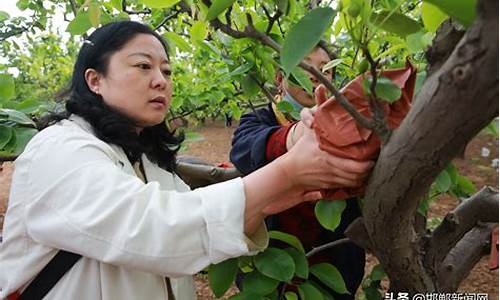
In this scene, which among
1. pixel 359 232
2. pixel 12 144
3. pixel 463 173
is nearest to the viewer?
pixel 359 232

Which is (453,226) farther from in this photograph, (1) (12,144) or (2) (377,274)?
(1) (12,144)

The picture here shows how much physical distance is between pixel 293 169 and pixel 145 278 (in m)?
0.35

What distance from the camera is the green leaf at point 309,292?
33.0 inches

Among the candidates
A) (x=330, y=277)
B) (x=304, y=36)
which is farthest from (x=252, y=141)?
(x=304, y=36)

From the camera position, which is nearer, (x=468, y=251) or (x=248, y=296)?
(x=248, y=296)

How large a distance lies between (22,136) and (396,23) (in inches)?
35.2

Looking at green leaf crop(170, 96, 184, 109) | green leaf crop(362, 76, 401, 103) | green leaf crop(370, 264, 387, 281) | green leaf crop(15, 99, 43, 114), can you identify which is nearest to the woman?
green leaf crop(362, 76, 401, 103)

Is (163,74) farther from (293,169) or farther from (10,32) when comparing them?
(10,32)

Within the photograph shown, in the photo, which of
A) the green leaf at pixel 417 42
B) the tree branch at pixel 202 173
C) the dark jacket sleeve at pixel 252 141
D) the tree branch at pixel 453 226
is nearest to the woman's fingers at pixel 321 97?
the green leaf at pixel 417 42

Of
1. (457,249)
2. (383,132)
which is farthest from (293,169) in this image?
(457,249)

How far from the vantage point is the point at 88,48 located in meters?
0.95

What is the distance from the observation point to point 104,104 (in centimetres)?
90

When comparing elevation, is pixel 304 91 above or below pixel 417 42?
below

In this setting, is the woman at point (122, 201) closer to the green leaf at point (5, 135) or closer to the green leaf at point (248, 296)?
the green leaf at point (248, 296)
